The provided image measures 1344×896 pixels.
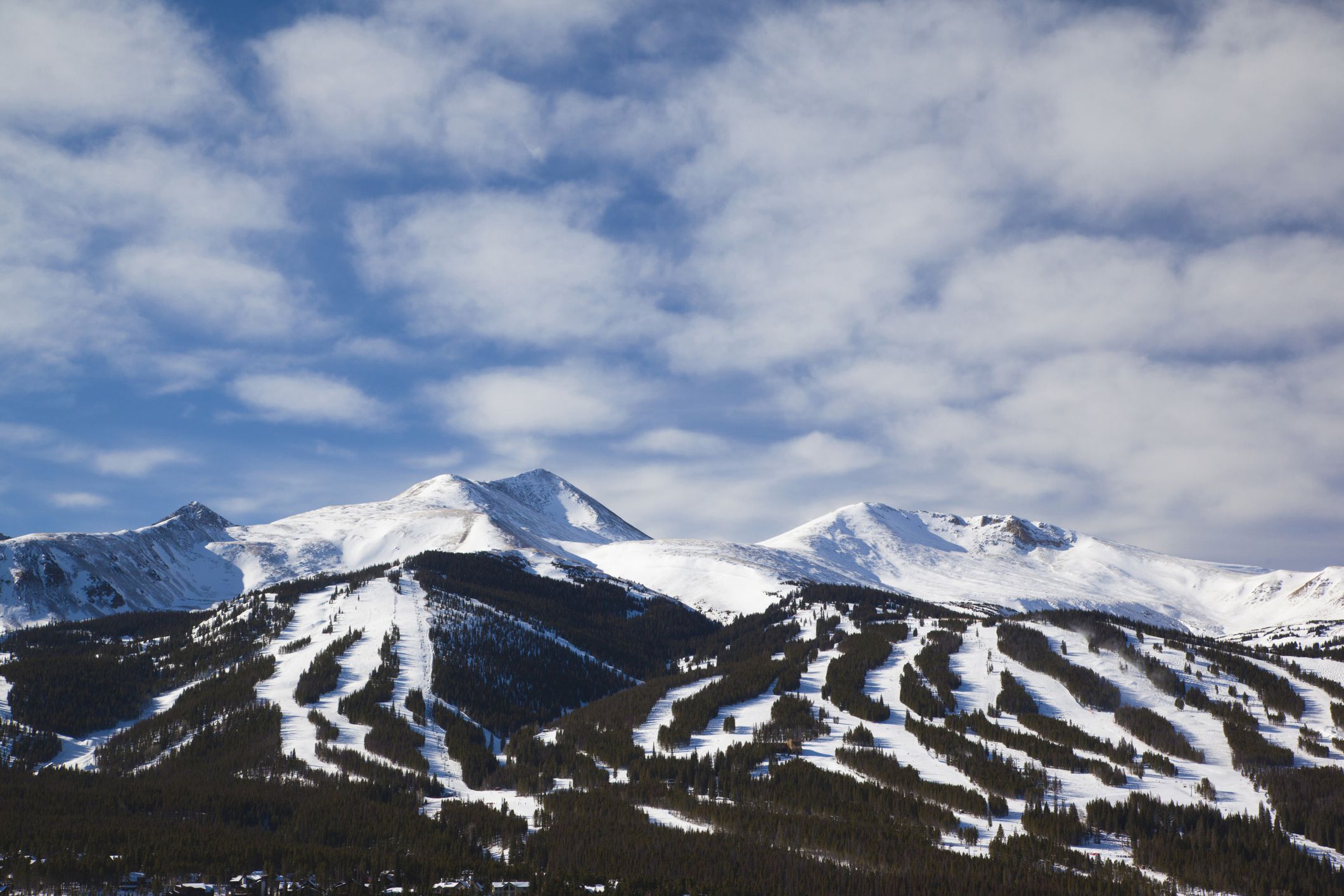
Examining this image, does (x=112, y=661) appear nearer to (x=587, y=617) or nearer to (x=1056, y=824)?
(x=587, y=617)

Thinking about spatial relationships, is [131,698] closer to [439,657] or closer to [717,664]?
[439,657]

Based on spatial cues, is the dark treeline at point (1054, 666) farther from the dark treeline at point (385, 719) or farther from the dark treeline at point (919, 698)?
the dark treeline at point (385, 719)

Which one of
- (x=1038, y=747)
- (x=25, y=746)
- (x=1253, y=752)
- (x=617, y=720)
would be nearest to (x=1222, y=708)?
(x=1253, y=752)

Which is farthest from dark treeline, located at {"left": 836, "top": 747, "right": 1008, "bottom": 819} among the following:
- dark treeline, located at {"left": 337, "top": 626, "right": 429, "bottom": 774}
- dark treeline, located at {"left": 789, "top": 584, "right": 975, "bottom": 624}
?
dark treeline, located at {"left": 789, "top": 584, "right": 975, "bottom": 624}

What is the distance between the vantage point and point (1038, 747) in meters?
74.6

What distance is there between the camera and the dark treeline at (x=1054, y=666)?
89.4 meters

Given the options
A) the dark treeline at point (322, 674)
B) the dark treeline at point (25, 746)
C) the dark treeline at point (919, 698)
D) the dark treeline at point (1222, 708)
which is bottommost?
the dark treeline at point (25, 746)

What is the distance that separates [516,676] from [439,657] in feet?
45.2

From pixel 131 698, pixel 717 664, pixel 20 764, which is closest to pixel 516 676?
pixel 717 664

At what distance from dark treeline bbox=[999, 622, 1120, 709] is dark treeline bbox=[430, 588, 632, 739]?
6469cm

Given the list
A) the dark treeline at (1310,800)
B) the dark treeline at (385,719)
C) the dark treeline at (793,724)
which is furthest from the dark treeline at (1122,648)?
the dark treeline at (385,719)

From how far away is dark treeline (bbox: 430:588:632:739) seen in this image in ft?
362

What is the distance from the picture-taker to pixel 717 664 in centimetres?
13438

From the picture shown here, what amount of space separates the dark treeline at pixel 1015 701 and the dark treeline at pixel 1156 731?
829cm
